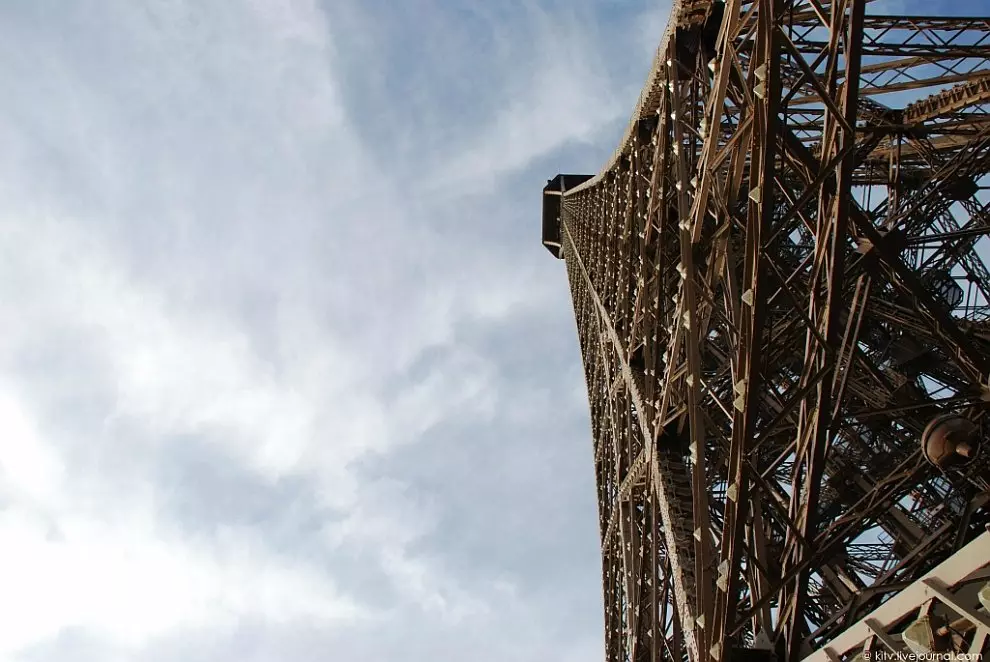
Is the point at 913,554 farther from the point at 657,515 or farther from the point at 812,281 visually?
the point at 657,515

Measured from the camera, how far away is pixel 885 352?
64.1ft

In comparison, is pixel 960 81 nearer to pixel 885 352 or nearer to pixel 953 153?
pixel 953 153

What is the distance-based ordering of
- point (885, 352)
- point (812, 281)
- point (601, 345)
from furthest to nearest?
point (601, 345), point (885, 352), point (812, 281)

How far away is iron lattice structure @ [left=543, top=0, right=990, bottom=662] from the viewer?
862 centimetres

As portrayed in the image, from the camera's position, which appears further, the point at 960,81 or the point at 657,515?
the point at 960,81

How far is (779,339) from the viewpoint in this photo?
1138 centimetres

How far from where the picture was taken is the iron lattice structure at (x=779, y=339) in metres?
8.62

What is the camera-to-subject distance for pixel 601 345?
23969mm

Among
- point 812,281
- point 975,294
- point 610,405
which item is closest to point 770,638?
point 812,281

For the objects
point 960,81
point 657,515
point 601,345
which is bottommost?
point 657,515

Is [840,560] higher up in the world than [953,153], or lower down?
lower down

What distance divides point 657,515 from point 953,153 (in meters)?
12.2

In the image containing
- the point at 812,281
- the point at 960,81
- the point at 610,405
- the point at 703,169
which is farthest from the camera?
the point at 610,405

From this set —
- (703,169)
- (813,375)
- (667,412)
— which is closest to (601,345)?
(667,412)
